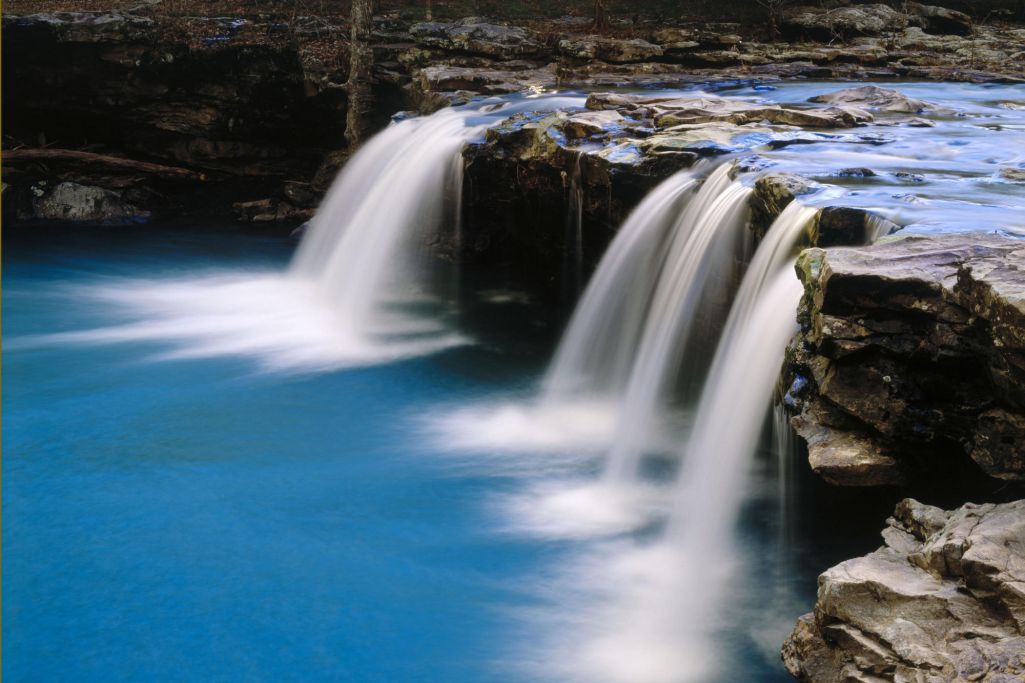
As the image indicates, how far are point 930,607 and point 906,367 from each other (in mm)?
1409

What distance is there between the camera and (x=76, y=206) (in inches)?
646

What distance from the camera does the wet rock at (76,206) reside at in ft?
53.7

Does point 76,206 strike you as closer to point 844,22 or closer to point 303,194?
point 303,194

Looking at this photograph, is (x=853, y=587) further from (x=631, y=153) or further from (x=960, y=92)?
(x=960, y=92)

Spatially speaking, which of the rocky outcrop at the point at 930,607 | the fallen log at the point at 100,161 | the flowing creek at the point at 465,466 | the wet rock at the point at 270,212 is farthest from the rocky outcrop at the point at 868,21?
the rocky outcrop at the point at 930,607

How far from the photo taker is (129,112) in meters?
16.5

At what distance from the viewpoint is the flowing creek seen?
18.8ft

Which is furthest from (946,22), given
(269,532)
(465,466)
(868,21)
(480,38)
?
(269,532)

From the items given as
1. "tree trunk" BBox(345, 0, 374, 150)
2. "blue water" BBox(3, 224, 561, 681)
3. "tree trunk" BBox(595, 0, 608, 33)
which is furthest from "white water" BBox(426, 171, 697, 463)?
"tree trunk" BBox(595, 0, 608, 33)

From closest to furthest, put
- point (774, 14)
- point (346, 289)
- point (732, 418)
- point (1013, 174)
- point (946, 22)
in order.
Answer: point (732, 418), point (1013, 174), point (346, 289), point (774, 14), point (946, 22)

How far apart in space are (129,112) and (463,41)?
574cm

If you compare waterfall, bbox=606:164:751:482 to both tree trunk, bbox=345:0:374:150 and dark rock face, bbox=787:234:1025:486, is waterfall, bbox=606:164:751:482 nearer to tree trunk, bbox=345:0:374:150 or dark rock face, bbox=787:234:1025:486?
dark rock face, bbox=787:234:1025:486

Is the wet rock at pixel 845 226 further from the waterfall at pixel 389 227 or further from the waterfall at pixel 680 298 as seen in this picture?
the waterfall at pixel 389 227

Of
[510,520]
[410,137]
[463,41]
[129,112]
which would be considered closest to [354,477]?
[510,520]
